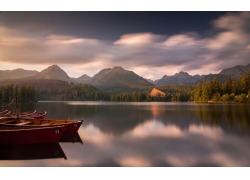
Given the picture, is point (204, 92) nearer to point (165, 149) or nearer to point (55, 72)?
point (55, 72)

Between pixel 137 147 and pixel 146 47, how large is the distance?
4348 mm

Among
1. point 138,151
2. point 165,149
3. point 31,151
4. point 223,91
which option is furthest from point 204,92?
point 31,151

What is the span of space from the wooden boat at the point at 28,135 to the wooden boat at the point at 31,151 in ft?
0.45

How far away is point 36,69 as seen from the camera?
9406 mm

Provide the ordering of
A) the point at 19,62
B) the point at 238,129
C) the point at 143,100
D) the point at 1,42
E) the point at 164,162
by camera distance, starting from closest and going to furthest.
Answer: the point at 164,162, the point at 1,42, the point at 19,62, the point at 238,129, the point at 143,100

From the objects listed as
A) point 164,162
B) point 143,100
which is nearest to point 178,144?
point 164,162

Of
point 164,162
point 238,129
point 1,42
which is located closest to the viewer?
point 164,162

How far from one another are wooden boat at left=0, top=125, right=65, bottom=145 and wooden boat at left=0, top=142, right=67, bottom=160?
0.14m

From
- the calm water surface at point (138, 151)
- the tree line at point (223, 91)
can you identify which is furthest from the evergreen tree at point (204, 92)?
the calm water surface at point (138, 151)

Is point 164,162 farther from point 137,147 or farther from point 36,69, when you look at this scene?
point 36,69

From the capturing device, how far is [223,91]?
3219cm

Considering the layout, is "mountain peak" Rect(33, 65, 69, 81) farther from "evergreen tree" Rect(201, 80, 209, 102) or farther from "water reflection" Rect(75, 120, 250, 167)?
"evergreen tree" Rect(201, 80, 209, 102)

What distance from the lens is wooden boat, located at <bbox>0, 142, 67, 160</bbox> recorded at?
20.6 ft

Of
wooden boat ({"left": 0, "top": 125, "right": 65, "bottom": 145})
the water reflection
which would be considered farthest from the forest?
the water reflection
